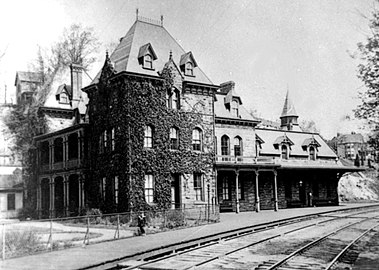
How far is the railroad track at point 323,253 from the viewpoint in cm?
1315

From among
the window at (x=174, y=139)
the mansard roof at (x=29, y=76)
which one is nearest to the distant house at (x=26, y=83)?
the mansard roof at (x=29, y=76)

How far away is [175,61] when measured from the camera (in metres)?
33.1

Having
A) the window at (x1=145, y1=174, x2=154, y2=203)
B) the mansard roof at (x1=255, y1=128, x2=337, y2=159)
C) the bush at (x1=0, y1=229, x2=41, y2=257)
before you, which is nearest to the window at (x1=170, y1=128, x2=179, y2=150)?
the window at (x1=145, y1=174, x2=154, y2=203)

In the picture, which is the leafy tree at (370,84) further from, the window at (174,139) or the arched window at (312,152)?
the arched window at (312,152)

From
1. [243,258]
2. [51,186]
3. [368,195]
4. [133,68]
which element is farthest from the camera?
[368,195]

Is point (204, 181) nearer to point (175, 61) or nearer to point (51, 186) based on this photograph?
point (175, 61)

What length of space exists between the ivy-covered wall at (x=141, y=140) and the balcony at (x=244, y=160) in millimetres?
2405

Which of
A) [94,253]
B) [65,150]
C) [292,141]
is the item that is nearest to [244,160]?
[292,141]

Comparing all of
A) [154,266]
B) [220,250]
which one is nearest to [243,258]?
[220,250]

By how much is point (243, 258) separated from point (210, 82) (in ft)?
67.4

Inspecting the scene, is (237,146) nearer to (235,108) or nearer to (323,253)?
(235,108)

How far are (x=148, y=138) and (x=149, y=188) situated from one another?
3190mm

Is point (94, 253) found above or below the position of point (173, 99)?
below

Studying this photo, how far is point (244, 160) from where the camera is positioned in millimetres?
38406
